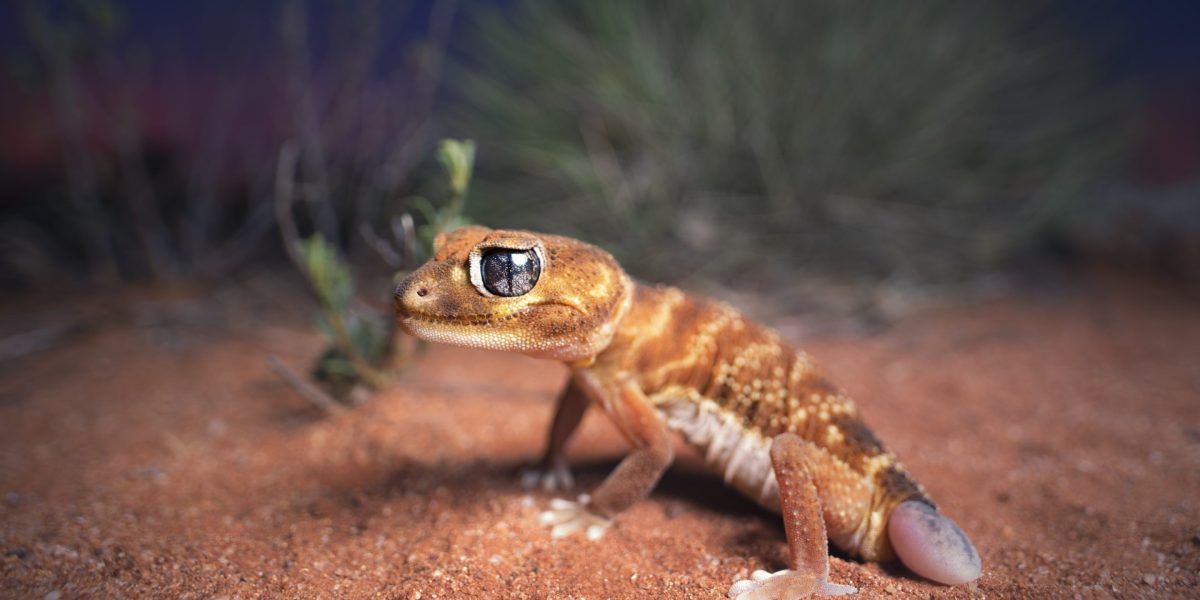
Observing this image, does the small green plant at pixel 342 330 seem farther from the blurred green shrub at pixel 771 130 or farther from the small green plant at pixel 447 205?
the blurred green shrub at pixel 771 130

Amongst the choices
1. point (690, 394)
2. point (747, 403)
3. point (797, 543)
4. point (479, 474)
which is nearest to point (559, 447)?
point (479, 474)

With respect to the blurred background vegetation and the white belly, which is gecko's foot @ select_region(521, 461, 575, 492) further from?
the blurred background vegetation

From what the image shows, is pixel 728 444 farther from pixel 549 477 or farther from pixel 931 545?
pixel 549 477

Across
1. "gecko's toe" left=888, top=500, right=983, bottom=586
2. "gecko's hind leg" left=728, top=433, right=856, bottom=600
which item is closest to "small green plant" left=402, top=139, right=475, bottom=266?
"gecko's hind leg" left=728, top=433, right=856, bottom=600

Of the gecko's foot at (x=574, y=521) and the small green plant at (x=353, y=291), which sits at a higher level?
the small green plant at (x=353, y=291)

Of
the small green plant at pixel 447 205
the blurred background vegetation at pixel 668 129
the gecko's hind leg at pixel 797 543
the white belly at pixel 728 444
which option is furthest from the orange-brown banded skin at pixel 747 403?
the blurred background vegetation at pixel 668 129

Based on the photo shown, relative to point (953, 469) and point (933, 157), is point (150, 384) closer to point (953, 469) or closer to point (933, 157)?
point (953, 469)

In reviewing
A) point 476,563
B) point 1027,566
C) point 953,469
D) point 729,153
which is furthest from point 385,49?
point 1027,566
